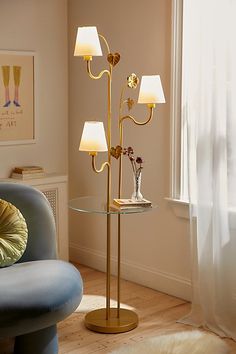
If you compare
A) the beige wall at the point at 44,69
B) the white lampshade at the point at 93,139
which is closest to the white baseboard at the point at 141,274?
the beige wall at the point at 44,69

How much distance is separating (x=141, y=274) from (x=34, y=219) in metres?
1.26

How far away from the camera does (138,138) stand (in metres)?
4.48

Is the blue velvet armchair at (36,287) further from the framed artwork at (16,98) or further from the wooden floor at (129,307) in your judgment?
the framed artwork at (16,98)

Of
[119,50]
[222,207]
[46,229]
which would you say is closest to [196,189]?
[222,207]

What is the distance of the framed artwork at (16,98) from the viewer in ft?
15.1

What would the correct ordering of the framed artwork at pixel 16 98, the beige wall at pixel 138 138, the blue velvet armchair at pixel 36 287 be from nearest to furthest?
the blue velvet armchair at pixel 36 287 < the beige wall at pixel 138 138 < the framed artwork at pixel 16 98

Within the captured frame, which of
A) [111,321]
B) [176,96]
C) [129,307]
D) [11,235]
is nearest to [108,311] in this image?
[111,321]

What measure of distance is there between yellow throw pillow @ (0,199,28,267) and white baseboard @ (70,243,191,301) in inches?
50.6

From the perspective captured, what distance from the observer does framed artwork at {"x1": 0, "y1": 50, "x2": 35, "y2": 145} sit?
4590mm

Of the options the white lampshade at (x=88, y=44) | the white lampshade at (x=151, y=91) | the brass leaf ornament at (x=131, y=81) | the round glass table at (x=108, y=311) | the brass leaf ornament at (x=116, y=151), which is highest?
the white lampshade at (x=88, y=44)

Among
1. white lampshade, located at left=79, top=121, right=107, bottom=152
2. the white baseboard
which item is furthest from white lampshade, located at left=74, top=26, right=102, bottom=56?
the white baseboard

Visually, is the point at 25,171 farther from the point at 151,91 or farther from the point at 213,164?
the point at 213,164

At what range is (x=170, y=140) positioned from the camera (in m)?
4.22

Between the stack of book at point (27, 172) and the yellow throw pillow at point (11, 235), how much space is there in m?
1.18
